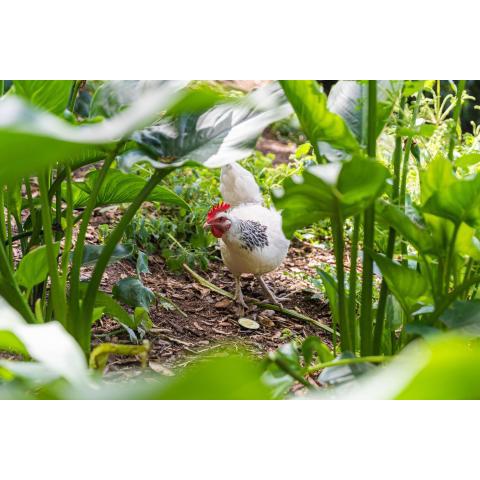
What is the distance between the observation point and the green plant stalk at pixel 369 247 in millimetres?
1144

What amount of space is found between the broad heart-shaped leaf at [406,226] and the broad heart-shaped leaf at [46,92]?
57 cm

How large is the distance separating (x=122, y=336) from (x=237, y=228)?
625mm

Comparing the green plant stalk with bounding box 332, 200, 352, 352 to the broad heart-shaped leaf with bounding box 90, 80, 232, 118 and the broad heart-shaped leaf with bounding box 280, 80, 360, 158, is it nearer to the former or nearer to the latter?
the broad heart-shaped leaf with bounding box 280, 80, 360, 158

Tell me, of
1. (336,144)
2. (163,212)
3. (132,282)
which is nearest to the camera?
(336,144)

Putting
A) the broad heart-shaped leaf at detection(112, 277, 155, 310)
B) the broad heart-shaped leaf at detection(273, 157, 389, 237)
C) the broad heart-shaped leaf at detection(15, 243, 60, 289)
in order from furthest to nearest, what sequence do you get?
the broad heart-shaped leaf at detection(112, 277, 155, 310) < the broad heart-shaped leaf at detection(15, 243, 60, 289) < the broad heart-shaped leaf at detection(273, 157, 389, 237)

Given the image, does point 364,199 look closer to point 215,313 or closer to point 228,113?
point 228,113

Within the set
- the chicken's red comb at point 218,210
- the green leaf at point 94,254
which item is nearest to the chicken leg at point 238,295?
the chicken's red comb at point 218,210

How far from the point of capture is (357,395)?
51 cm

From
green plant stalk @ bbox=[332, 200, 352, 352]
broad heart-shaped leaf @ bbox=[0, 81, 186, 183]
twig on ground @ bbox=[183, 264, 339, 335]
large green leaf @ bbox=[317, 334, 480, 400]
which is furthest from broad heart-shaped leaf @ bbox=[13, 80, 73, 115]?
twig on ground @ bbox=[183, 264, 339, 335]

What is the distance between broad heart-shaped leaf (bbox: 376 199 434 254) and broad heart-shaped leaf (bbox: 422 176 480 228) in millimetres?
35

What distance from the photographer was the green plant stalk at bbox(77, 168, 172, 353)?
124 cm

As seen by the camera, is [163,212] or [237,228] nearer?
[237,228]

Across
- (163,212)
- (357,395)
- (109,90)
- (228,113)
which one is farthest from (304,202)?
(163,212)

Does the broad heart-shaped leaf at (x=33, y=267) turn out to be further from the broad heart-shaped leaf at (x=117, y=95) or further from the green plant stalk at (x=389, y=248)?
the green plant stalk at (x=389, y=248)
